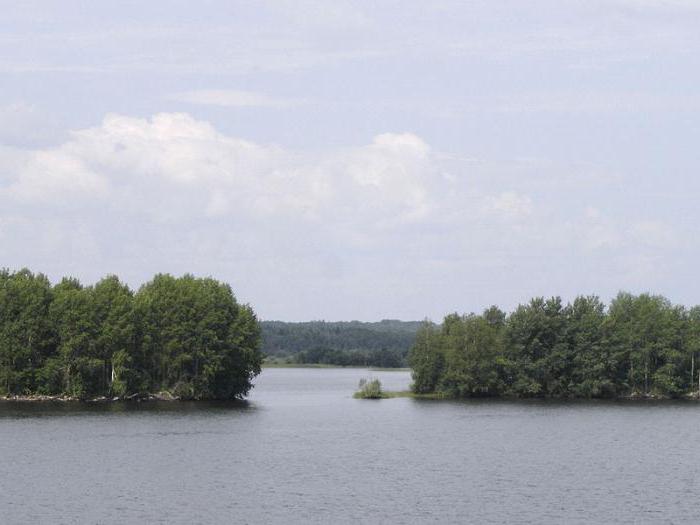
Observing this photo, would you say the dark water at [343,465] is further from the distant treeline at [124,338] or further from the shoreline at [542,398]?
the shoreline at [542,398]

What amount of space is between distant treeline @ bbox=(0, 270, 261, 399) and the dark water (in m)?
7.55

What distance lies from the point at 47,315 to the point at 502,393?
5843cm

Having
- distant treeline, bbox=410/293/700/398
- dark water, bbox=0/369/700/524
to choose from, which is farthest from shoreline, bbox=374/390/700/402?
dark water, bbox=0/369/700/524

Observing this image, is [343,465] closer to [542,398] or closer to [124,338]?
[124,338]

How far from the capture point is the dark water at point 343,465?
54.4 meters

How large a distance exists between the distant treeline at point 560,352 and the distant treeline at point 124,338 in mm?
24273

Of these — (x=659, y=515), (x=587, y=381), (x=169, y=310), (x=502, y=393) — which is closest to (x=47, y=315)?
(x=169, y=310)

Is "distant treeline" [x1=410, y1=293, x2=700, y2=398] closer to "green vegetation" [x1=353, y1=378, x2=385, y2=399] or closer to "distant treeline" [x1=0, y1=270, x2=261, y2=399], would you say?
"green vegetation" [x1=353, y1=378, x2=385, y2=399]

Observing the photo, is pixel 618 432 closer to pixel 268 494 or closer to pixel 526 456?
pixel 526 456

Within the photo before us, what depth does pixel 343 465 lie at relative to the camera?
234 ft

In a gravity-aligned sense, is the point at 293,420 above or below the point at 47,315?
below

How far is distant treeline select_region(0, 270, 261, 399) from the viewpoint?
119 metres

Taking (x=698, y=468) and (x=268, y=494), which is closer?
(x=268, y=494)

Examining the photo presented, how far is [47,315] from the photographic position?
123m
